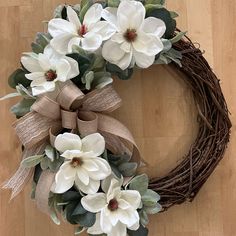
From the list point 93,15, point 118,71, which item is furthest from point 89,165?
point 93,15

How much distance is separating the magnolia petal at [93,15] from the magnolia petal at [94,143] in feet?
0.80

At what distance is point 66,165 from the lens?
1121mm

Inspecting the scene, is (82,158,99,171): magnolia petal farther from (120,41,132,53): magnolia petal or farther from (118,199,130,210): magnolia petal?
(120,41,132,53): magnolia petal

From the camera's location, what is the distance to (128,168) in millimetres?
1218

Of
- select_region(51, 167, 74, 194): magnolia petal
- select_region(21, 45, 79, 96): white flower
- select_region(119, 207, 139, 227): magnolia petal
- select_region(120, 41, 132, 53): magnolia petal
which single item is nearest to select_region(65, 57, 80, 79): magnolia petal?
select_region(21, 45, 79, 96): white flower

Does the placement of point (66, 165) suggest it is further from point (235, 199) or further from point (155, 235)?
point (235, 199)

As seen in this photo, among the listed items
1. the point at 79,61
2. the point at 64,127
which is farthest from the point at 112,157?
the point at 79,61

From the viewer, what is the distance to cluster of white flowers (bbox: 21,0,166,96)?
1.13m

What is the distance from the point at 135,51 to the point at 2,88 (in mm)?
411

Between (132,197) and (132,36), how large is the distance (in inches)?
13.6

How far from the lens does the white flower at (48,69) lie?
3.69ft

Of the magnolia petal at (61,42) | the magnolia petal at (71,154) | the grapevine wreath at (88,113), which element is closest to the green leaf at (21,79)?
the grapevine wreath at (88,113)

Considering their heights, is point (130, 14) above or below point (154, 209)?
above

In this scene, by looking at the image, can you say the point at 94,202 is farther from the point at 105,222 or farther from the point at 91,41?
the point at 91,41
